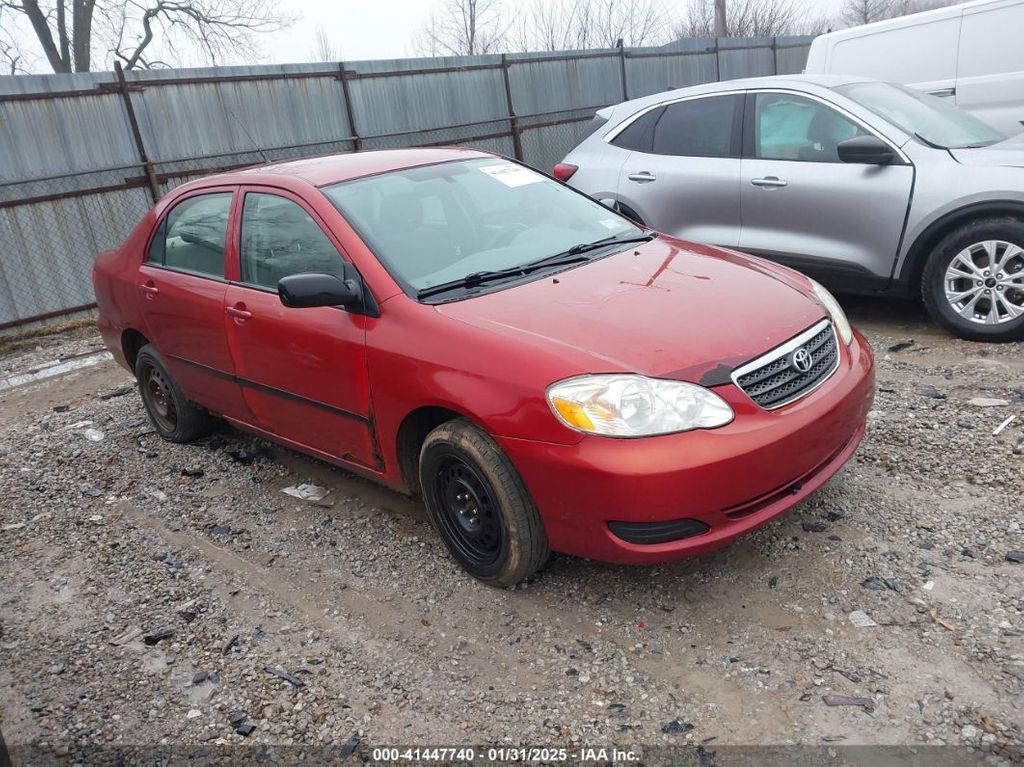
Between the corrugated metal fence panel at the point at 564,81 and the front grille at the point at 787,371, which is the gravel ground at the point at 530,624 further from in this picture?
the corrugated metal fence panel at the point at 564,81

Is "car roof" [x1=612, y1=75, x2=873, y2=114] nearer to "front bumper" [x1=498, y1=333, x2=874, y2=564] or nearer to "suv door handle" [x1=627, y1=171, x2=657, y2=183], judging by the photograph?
"suv door handle" [x1=627, y1=171, x2=657, y2=183]

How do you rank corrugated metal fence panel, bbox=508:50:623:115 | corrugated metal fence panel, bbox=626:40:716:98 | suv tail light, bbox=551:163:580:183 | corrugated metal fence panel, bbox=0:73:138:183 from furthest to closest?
corrugated metal fence panel, bbox=626:40:716:98 → corrugated metal fence panel, bbox=508:50:623:115 → corrugated metal fence panel, bbox=0:73:138:183 → suv tail light, bbox=551:163:580:183

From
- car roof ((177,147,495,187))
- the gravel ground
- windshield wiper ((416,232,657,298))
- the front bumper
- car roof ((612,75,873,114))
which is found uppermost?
car roof ((612,75,873,114))

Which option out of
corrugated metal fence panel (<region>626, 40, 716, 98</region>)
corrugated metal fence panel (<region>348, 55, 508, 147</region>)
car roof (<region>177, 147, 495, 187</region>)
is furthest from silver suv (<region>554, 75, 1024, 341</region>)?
corrugated metal fence panel (<region>626, 40, 716, 98</region>)

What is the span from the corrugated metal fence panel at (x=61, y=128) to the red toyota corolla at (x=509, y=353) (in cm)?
523

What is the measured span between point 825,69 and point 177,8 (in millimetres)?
20451

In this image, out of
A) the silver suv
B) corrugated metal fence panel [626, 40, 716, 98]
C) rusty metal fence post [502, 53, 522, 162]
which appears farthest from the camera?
corrugated metal fence panel [626, 40, 716, 98]

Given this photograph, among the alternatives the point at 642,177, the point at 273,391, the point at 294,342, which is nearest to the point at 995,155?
the point at 642,177

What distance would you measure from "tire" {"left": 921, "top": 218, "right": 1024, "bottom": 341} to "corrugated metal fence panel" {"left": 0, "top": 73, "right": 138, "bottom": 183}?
27.1 ft

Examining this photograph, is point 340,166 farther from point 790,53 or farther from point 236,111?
point 790,53

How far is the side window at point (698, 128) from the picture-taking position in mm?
6207

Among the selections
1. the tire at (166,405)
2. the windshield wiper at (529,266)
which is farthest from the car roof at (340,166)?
the tire at (166,405)

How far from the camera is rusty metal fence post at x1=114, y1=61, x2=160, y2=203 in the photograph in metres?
8.95

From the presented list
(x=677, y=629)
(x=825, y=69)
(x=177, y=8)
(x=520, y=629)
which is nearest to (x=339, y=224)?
(x=520, y=629)
